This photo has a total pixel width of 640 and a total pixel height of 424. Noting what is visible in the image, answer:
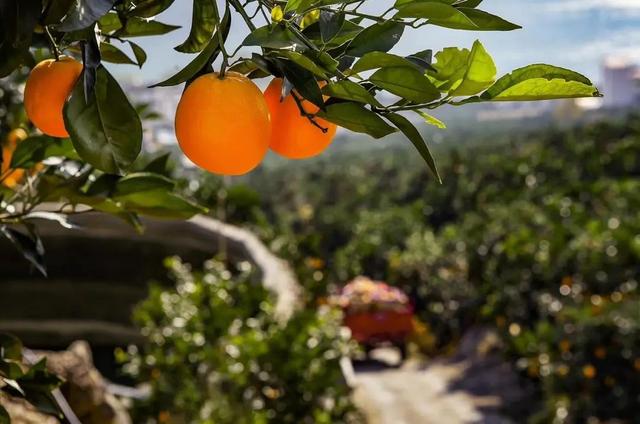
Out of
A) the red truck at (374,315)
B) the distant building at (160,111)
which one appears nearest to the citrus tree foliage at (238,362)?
the distant building at (160,111)

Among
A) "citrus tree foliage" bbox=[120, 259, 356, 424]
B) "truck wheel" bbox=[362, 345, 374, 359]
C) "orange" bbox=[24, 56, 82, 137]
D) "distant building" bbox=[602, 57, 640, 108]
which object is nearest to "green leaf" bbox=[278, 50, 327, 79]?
"orange" bbox=[24, 56, 82, 137]

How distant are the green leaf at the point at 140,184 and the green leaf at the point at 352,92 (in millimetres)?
395

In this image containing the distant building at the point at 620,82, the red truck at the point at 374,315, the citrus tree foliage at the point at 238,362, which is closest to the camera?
the citrus tree foliage at the point at 238,362

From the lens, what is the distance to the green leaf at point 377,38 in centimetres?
71

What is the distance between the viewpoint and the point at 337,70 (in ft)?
2.27

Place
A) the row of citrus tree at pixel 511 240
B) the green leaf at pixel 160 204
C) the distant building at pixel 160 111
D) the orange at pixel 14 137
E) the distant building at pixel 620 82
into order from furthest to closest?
the distant building at pixel 620 82 < the row of citrus tree at pixel 511 240 < the distant building at pixel 160 111 < the orange at pixel 14 137 < the green leaf at pixel 160 204

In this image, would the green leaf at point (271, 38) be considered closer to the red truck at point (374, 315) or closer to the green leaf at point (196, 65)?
the green leaf at point (196, 65)

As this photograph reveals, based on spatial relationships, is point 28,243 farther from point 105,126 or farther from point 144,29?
point 105,126

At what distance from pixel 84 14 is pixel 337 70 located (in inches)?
7.9

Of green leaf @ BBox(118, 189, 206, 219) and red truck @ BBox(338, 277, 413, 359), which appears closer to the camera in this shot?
green leaf @ BBox(118, 189, 206, 219)

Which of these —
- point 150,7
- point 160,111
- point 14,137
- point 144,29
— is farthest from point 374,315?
point 150,7

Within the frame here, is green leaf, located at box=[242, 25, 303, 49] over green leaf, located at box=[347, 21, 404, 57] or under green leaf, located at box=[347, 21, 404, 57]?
over

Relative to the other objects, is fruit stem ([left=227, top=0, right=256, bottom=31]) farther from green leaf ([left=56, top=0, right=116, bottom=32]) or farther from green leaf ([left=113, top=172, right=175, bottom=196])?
green leaf ([left=113, top=172, right=175, bottom=196])

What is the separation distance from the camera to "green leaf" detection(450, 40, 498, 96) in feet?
2.24
